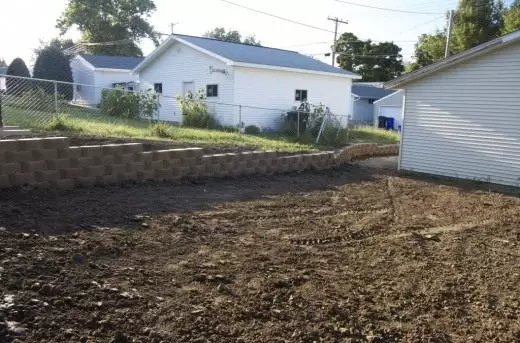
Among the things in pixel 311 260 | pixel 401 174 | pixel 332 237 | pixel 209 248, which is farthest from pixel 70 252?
pixel 401 174

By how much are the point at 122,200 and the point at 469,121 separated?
889 centimetres

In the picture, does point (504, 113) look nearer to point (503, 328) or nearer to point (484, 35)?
point (503, 328)

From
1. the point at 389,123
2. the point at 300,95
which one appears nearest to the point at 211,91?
the point at 300,95

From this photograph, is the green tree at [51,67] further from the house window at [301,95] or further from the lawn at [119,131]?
the lawn at [119,131]

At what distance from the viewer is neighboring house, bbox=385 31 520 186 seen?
35.5 feet

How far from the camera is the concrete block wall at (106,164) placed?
6.19 meters

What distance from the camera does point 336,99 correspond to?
24.0 meters

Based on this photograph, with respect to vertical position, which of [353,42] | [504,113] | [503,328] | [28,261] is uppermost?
[353,42]

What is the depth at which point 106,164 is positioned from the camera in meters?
7.30

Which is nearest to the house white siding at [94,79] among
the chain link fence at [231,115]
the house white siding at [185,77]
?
the house white siding at [185,77]

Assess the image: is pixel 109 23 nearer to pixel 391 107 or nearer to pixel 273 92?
pixel 391 107

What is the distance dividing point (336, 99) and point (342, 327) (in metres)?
21.6

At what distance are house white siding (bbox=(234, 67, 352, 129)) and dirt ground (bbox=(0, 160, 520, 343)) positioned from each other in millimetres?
12348

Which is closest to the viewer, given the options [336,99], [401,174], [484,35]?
[401,174]
